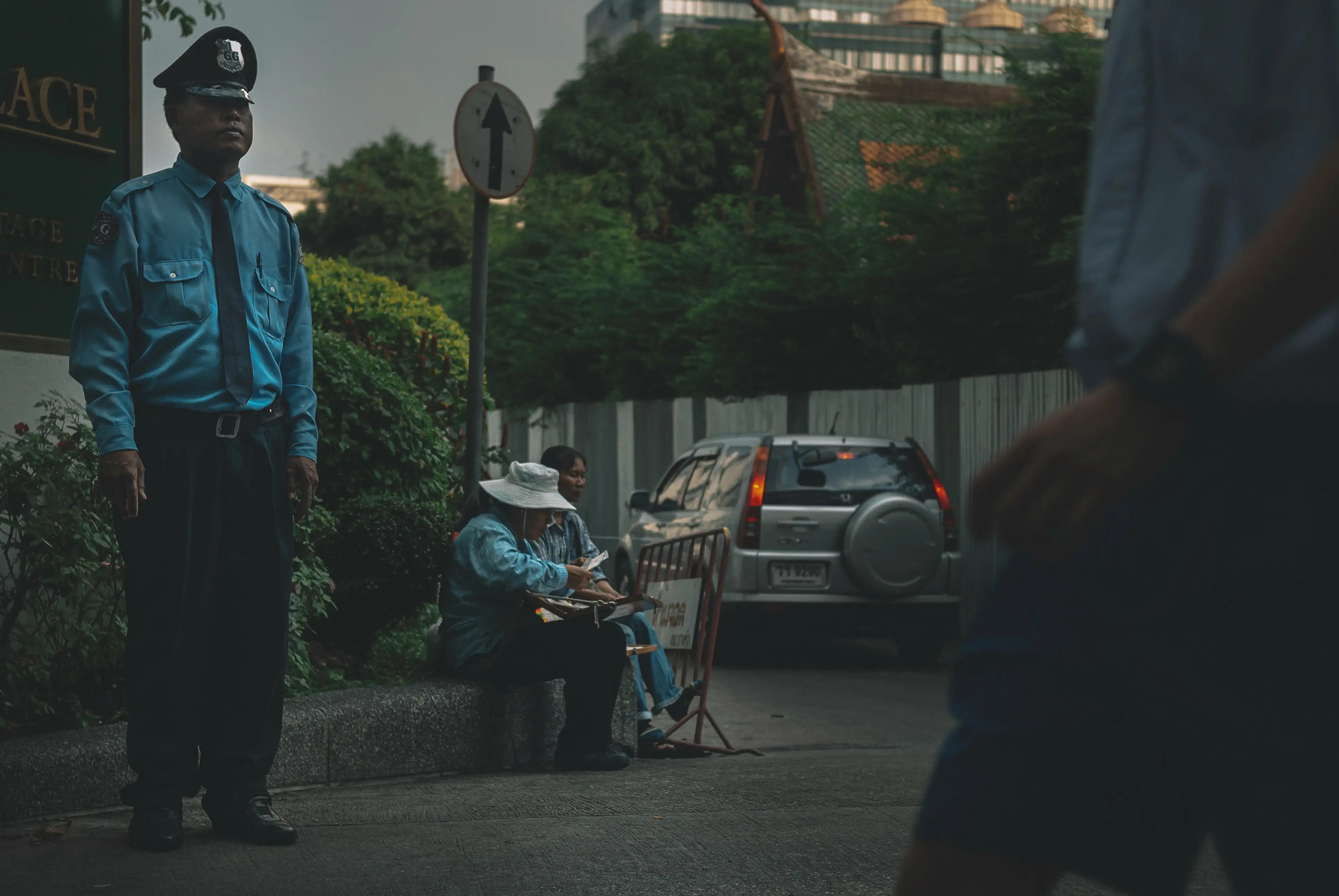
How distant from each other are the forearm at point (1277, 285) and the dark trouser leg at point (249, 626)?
3672 millimetres

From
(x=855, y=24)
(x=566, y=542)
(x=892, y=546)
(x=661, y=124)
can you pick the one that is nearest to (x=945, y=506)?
(x=892, y=546)

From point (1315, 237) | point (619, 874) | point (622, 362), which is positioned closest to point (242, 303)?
point (619, 874)

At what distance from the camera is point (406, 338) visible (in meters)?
11.4

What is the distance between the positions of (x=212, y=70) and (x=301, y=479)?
3.86 feet

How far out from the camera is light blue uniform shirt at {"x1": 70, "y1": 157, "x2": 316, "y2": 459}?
4.45 m

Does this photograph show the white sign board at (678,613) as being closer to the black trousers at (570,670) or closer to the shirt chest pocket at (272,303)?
the black trousers at (570,670)

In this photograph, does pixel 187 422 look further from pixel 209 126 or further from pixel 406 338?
pixel 406 338

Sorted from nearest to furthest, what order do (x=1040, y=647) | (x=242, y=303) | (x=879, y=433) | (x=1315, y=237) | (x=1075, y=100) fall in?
(x=1315, y=237)
(x=1040, y=647)
(x=242, y=303)
(x=1075, y=100)
(x=879, y=433)

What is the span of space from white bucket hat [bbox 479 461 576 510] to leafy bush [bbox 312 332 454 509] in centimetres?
205

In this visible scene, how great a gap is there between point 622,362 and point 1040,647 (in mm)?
22939

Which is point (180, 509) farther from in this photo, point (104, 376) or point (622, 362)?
point (622, 362)

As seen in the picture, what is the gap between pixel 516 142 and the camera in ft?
27.5

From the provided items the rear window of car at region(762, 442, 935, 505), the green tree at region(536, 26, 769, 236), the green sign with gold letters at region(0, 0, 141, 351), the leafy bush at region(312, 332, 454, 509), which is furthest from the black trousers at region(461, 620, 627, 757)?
the green tree at region(536, 26, 769, 236)

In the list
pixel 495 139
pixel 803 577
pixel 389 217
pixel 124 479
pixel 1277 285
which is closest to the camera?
pixel 1277 285
